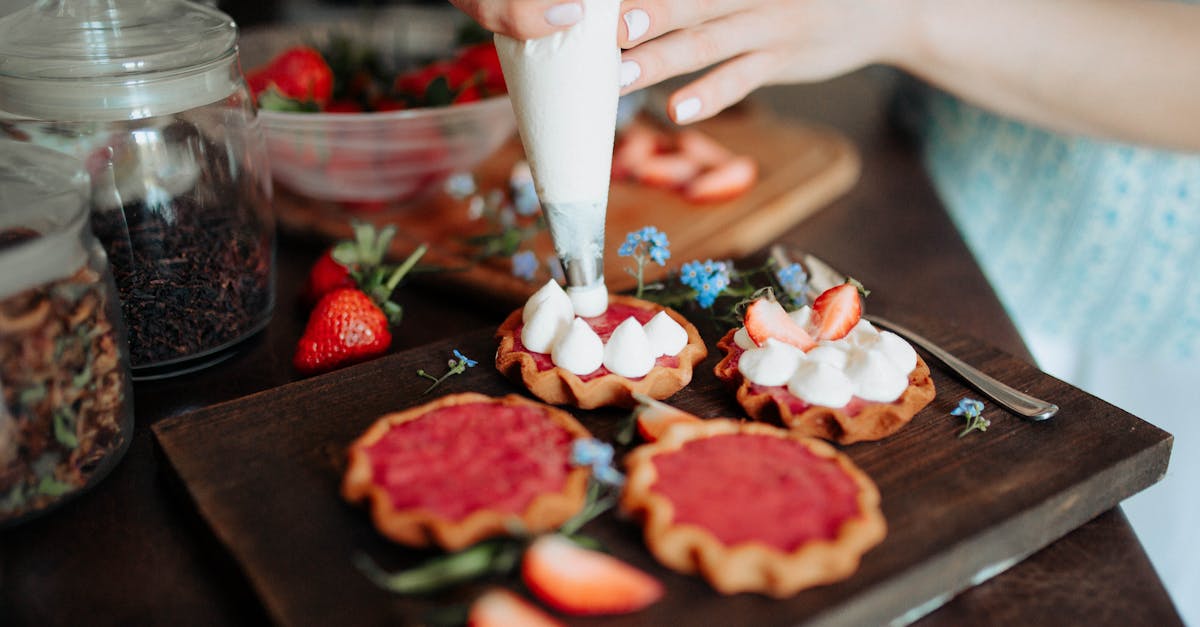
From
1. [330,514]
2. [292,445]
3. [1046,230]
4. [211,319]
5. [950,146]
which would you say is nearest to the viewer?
[330,514]

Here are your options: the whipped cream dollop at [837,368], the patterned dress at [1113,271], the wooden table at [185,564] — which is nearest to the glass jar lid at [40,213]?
the wooden table at [185,564]

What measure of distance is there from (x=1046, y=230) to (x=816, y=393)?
4.40 ft

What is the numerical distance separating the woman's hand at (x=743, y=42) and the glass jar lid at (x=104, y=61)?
1.82 ft

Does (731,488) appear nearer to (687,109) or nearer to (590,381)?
(590,381)

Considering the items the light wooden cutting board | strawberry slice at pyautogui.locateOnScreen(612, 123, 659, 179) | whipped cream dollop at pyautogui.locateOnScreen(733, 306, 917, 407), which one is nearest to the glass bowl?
the light wooden cutting board

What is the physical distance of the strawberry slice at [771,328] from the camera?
1.20 metres

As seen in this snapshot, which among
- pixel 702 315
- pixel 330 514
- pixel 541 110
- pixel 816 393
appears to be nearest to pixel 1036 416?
pixel 816 393

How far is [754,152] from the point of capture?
2.24 m

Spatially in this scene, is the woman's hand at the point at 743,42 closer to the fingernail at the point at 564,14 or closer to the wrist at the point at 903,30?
the wrist at the point at 903,30

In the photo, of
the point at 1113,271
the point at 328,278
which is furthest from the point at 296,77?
the point at 1113,271

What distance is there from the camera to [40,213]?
0.96 meters

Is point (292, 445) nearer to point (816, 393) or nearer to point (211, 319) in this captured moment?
point (211, 319)

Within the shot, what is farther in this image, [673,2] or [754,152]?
[754,152]

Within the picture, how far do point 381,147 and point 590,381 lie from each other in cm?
89
